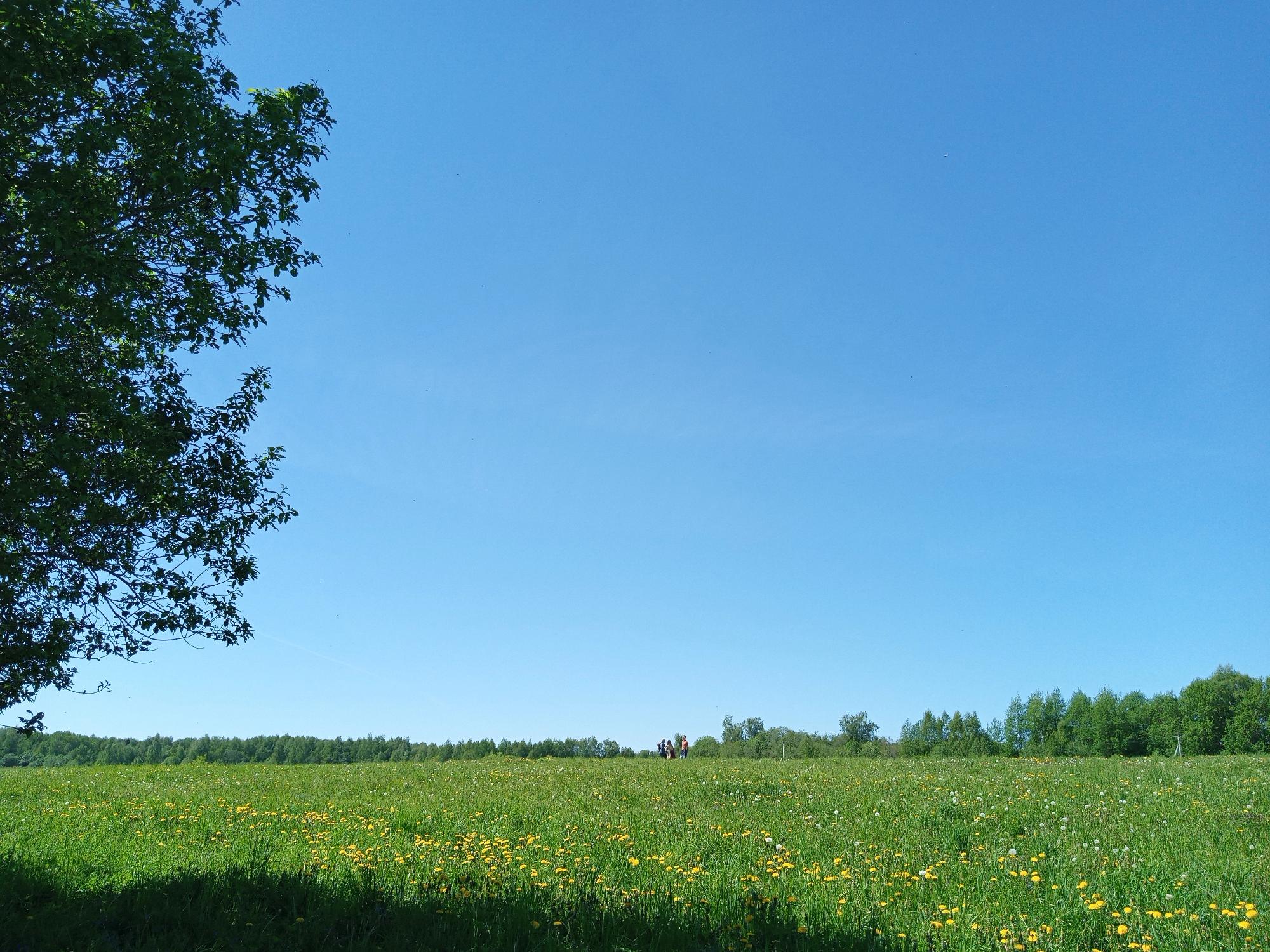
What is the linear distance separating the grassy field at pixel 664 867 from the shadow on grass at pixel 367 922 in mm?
30

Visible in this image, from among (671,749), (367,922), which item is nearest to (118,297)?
(367,922)

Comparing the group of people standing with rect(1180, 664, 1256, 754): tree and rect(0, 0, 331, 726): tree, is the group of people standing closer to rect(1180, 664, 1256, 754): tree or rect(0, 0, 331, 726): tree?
rect(0, 0, 331, 726): tree

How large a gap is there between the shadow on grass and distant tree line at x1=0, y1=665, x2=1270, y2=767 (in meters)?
47.3

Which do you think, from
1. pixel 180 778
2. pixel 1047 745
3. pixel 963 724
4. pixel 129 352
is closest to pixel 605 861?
pixel 129 352

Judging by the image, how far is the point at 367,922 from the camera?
274 inches

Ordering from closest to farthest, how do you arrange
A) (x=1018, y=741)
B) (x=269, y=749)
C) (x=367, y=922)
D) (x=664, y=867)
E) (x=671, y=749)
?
(x=367, y=922), (x=664, y=867), (x=671, y=749), (x=269, y=749), (x=1018, y=741)

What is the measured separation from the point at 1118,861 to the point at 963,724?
334 ft

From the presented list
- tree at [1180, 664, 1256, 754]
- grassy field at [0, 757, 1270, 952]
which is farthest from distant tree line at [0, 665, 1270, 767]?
grassy field at [0, 757, 1270, 952]

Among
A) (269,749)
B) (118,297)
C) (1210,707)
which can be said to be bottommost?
(269,749)

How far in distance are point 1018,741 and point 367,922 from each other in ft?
355

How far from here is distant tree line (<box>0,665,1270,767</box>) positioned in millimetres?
63750

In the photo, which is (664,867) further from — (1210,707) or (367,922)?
(1210,707)

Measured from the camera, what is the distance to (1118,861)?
363 inches

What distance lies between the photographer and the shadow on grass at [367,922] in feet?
21.0
